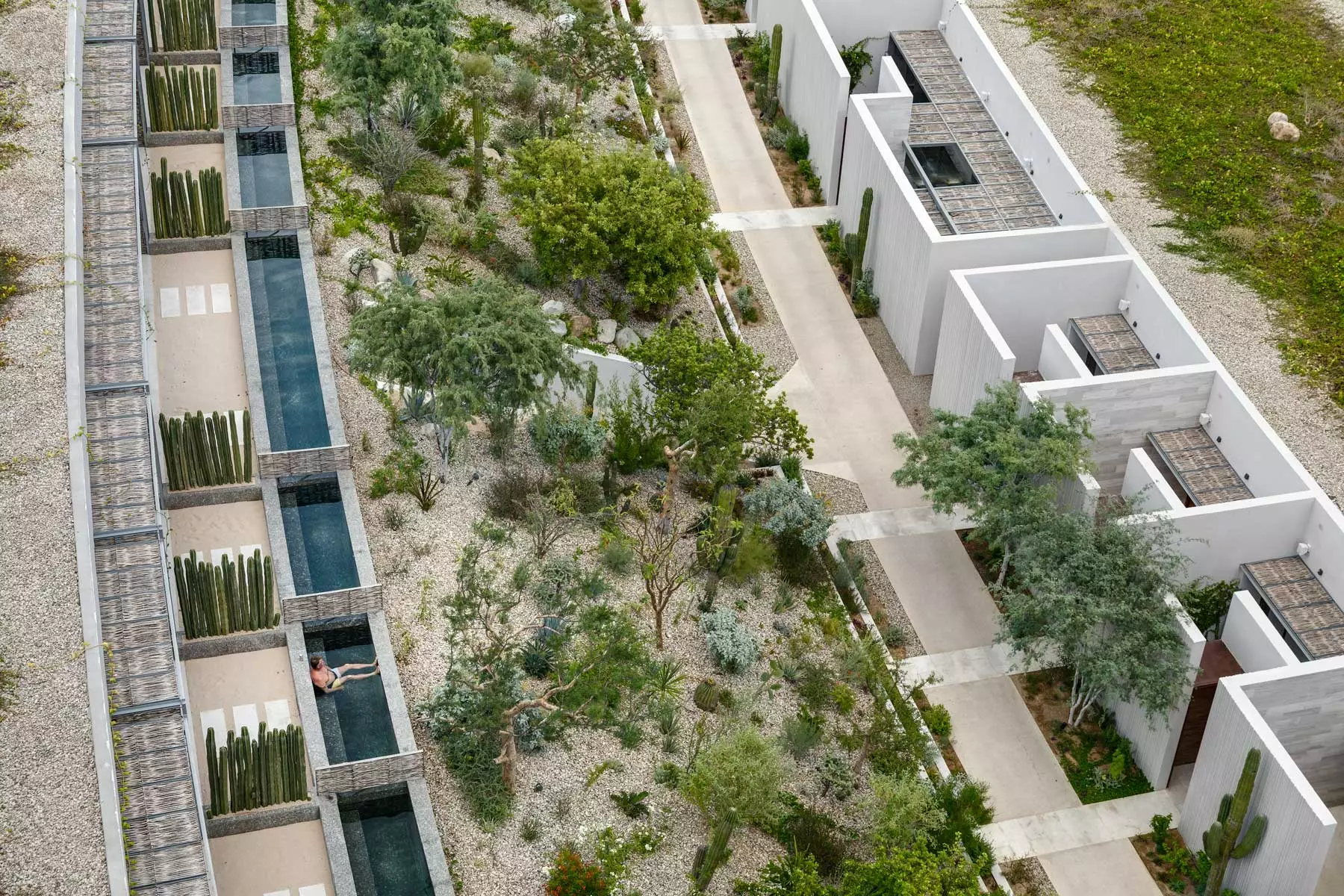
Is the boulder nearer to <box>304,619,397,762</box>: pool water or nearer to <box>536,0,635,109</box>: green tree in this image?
<box>536,0,635,109</box>: green tree

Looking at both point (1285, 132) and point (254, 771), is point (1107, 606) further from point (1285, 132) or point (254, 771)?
point (1285, 132)

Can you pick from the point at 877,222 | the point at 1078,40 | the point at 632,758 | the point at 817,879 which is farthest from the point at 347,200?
the point at 1078,40

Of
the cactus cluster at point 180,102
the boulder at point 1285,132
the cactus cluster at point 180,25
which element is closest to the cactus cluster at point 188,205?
the cactus cluster at point 180,102

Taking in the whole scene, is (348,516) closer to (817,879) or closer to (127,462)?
(127,462)

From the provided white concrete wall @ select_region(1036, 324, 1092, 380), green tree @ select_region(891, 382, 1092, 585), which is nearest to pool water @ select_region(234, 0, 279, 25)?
green tree @ select_region(891, 382, 1092, 585)

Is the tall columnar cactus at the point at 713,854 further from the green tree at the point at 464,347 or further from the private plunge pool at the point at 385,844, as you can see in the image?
the green tree at the point at 464,347

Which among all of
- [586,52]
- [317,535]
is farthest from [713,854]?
[586,52]
